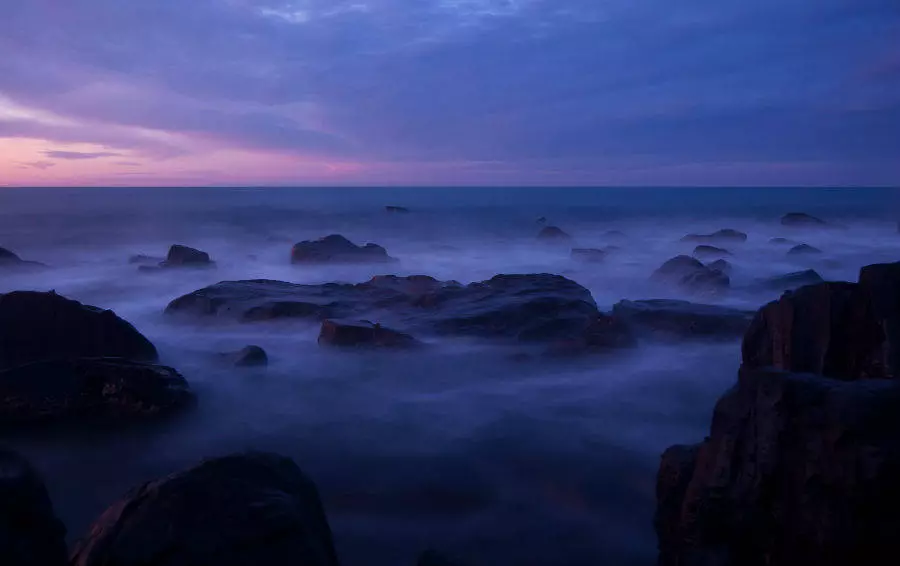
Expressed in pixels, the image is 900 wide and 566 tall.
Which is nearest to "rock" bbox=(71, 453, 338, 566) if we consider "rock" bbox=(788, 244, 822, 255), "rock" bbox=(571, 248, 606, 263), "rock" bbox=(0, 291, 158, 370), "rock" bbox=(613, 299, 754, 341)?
"rock" bbox=(0, 291, 158, 370)

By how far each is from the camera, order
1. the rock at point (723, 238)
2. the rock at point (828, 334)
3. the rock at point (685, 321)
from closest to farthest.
Result: the rock at point (828, 334)
the rock at point (685, 321)
the rock at point (723, 238)

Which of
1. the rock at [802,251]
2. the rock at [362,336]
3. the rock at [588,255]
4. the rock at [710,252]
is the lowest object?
the rock at [362,336]

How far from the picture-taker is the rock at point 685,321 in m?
8.62

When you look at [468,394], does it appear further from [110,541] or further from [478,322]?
[110,541]

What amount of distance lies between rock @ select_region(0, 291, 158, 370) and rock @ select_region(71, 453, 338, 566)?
433cm

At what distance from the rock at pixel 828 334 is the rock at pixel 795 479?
1.19 metres

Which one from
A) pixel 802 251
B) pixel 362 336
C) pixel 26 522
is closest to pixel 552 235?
pixel 802 251

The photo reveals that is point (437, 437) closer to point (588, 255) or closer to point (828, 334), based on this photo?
point (828, 334)

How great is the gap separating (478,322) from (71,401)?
508cm

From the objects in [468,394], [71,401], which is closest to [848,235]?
[468,394]

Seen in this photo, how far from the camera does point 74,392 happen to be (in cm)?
558

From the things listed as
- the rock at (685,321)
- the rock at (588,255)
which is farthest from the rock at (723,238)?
the rock at (685,321)

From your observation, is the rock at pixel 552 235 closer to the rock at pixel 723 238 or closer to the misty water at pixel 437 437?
the rock at pixel 723 238

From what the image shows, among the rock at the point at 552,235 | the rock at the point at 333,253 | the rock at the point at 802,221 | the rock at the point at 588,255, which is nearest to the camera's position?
the rock at the point at 333,253
